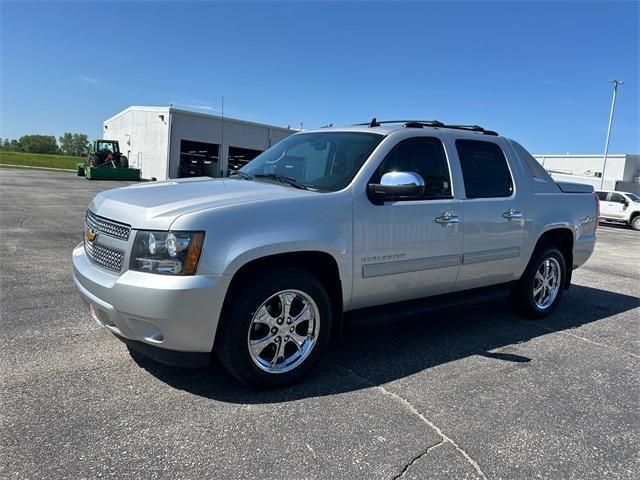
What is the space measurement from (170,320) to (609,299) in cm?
639

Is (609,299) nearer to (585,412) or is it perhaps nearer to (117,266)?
(585,412)

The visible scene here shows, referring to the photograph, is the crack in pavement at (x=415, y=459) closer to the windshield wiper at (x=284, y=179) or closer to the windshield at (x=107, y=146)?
the windshield wiper at (x=284, y=179)

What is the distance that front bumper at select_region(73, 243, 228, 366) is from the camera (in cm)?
293

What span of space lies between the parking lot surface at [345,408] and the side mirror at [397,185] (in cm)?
102

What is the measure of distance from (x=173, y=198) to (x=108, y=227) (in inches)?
19.0

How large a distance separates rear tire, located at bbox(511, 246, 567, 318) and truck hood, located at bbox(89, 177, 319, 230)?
9.85 ft

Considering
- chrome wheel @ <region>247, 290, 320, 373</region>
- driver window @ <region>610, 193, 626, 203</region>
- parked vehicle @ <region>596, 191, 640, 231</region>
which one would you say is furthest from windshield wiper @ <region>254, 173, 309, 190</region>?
driver window @ <region>610, 193, 626, 203</region>

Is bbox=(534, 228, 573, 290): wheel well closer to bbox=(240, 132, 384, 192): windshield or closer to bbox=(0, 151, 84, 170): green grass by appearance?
bbox=(240, 132, 384, 192): windshield

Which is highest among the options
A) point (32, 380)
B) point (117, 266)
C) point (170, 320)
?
point (117, 266)

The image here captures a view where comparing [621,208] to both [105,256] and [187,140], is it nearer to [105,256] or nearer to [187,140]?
[105,256]

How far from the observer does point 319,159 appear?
422cm

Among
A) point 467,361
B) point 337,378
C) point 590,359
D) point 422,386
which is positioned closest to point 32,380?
point 337,378

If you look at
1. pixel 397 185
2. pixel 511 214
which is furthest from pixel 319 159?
pixel 511 214

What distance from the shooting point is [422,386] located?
11.8 feet
